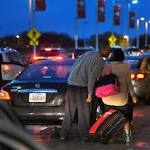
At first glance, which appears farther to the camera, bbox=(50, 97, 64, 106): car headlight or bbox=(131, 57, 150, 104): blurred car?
bbox=(131, 57, 150, 104): blurred car

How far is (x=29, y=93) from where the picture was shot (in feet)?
35.9

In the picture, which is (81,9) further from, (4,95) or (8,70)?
(4,95)

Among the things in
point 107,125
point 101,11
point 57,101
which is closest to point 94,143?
point 107,125

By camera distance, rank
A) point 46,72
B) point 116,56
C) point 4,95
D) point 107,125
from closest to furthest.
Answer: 1. point 107,125
2. point 116,56
3. point 4,95
4. point 46,72

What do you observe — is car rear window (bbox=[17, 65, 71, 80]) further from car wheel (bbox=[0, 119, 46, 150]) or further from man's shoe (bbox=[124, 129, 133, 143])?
car wheel (bbox=[0, 119, 46, 150])

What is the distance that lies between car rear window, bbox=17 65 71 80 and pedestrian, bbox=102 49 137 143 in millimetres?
1319

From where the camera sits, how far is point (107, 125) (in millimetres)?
9820

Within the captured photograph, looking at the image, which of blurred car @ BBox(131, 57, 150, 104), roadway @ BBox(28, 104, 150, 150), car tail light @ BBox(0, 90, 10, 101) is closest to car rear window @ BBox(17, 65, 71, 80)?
car tail light @ BBox(0, 90, 10, 101)

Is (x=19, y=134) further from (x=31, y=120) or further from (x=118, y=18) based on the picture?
(x=118, y=18)

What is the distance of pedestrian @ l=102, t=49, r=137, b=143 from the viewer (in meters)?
10.1

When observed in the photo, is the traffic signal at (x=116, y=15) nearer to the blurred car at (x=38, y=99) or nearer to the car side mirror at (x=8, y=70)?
the car side mirror at (x=8, y=70)

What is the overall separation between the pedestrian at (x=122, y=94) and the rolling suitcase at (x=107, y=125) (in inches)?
6.9

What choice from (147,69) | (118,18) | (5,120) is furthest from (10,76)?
(118,18)

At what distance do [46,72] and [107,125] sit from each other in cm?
256
